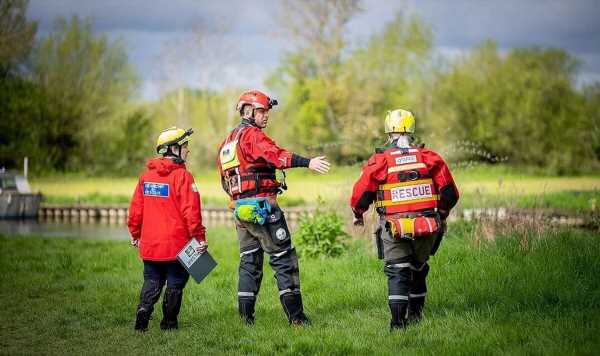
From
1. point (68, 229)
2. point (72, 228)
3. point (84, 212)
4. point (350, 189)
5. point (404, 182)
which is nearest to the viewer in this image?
point (404, 182)

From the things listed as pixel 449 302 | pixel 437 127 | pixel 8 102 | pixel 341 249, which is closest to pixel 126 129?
pixel 8 102

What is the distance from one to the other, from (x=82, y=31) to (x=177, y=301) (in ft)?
134

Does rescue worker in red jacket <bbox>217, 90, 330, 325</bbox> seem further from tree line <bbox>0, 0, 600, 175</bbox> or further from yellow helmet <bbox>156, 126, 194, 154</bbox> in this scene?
tree line <bbox>0, 0, 600, 175</bbox>

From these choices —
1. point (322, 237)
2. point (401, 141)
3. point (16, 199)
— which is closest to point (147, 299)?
point (401, 141)

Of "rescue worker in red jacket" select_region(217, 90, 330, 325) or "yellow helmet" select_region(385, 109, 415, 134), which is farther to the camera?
"rescue worker in red jacket" select_region(217, 90, 330, 325)

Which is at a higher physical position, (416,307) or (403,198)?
(403,198)

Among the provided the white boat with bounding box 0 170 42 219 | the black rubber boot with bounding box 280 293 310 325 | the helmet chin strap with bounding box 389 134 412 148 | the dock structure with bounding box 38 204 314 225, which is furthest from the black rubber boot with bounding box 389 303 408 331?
the white boat with bounding box 0 170 42 219

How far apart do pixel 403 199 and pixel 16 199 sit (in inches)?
877

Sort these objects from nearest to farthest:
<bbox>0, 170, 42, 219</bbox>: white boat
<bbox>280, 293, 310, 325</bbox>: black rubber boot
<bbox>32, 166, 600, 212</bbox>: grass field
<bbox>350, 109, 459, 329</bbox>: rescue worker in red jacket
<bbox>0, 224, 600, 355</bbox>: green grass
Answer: <bbox>0, 224, 600, 355</bbox>: green grass, <bbox>350, 109, 459, 329</bbox>: rescue worker in red jacket, <bbox>280, 293, 310, 325</bbox>: black rubber boot, <bbox>32, 166, 600, 212</bbox>: grass field, <bbox>0, 170, 42, 219</bbox>: white boat

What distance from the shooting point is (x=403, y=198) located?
735 centimetres

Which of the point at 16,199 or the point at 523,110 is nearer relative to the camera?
the point at 16,199

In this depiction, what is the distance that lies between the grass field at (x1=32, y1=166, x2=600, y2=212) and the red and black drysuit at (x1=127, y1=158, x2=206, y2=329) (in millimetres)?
5644

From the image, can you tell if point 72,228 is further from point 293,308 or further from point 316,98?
point 316,98

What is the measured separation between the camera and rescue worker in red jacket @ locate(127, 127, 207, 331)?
7625 mm
